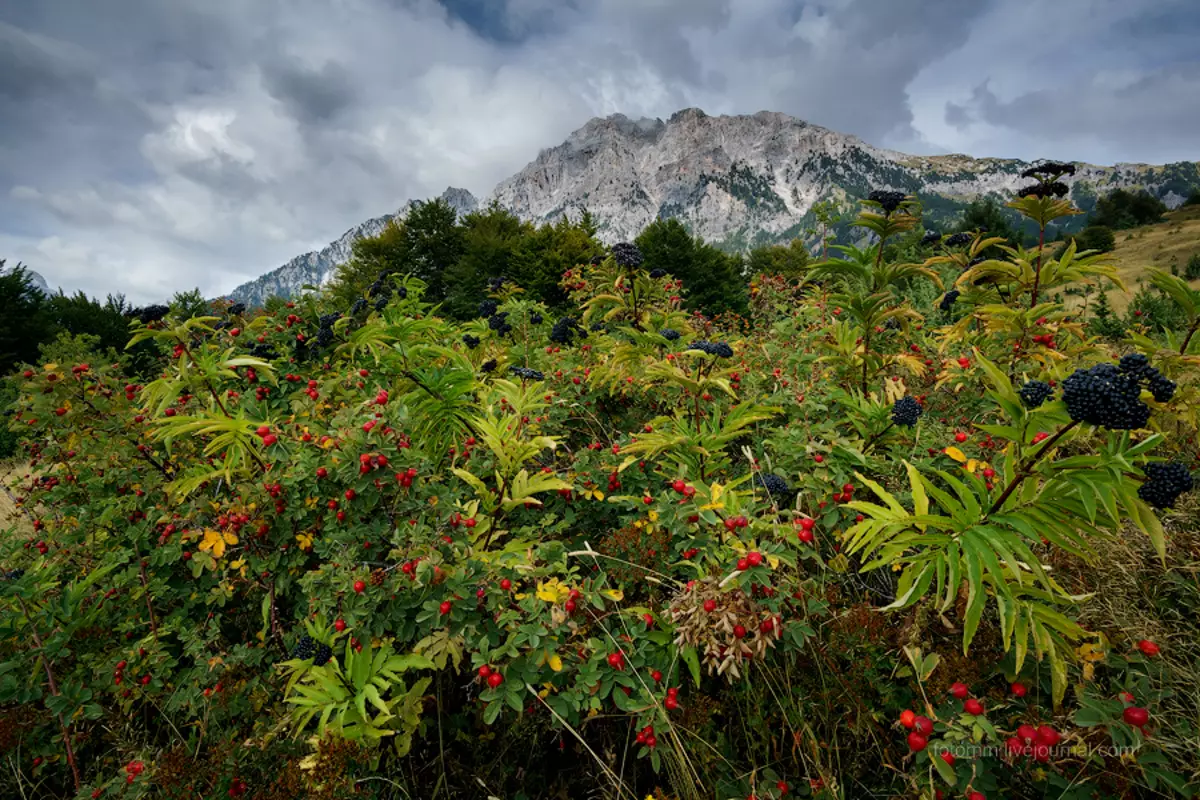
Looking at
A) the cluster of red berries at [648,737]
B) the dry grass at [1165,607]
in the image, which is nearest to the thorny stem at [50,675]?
the cluster of red berries at [648,737]

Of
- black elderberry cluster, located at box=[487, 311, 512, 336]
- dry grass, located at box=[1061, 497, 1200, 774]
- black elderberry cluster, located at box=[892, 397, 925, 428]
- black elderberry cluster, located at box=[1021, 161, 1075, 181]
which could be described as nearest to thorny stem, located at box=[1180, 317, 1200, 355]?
dry grass, located at box=[1061, 497, 1200, 774]

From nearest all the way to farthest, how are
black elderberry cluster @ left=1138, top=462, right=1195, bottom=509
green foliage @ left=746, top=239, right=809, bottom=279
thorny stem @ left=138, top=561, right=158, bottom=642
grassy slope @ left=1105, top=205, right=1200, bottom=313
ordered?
black elderberry cluster @ left=1138, top=462, right=1195, bottom=509 → thorny stem @ left=138, top=561, right=158, bottom=642 → grassy slope @ left=1105, top=205, right=1200, bottom=313 → green foliage @ left=746, top=239, right=809, bottom=279

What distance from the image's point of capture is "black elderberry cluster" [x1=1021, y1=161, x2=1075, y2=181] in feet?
9.27

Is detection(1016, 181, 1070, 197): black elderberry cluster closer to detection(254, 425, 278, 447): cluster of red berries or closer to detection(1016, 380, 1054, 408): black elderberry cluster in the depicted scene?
detection(1016, 380, 1054, 408): black elderberry cluster

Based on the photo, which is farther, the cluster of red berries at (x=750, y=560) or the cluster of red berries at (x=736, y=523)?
the cluster of red berries at (x=736, y=523)

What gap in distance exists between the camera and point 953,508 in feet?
5.64

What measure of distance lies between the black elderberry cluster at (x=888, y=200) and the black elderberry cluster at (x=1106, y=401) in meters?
1.96

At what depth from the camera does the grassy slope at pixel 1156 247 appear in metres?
19.8

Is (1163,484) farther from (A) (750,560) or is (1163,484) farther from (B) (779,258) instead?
(B) (779,258)

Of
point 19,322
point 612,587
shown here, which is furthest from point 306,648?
point 19,322

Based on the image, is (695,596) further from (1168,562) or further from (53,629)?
(53,629)

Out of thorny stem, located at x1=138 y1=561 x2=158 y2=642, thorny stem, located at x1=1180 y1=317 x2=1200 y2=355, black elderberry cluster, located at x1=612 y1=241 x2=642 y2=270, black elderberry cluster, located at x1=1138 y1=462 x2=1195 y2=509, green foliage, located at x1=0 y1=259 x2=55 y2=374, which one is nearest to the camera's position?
black elderberry cluster, located at x1=1138 y1=462 x2=1195 y2=509

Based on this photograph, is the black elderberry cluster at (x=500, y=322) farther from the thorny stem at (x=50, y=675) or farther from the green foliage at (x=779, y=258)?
the green foliage at (x=779, y=258)

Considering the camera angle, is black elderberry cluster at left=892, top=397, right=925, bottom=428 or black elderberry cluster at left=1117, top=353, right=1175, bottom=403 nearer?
black elderberry cluster at left=1117, top=353, right=1175, bottom=403
